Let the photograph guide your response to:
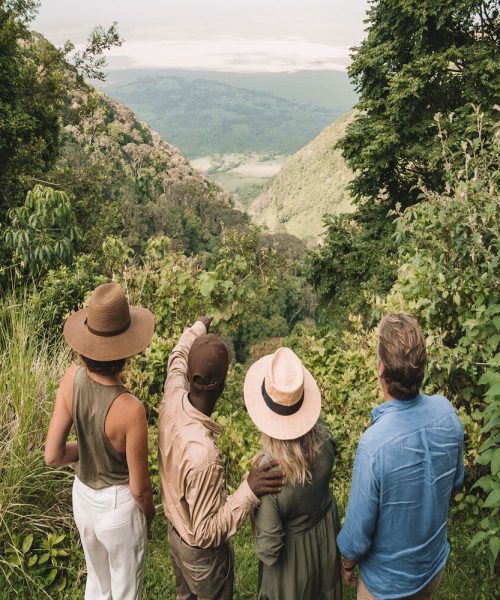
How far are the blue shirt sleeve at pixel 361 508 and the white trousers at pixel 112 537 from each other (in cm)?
92

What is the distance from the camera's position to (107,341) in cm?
209

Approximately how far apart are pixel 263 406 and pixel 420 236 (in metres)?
2.30

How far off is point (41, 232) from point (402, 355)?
6230 millimetres

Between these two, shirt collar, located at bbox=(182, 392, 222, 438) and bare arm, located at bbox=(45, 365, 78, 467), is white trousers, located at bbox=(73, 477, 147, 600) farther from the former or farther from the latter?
shirt collar, located at bbox=(182, 392, 222, 438)

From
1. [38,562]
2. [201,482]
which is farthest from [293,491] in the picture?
[38,562]

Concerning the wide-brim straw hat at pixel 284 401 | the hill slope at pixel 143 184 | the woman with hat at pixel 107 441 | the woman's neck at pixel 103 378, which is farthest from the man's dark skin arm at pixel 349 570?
the hill slope at pixel 143 184

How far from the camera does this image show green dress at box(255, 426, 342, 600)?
1.89 m

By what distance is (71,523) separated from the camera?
10.1 feet

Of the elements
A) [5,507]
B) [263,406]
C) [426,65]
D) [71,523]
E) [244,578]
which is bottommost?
[244,578]

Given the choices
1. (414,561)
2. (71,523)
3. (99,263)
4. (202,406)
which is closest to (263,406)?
(202,406)

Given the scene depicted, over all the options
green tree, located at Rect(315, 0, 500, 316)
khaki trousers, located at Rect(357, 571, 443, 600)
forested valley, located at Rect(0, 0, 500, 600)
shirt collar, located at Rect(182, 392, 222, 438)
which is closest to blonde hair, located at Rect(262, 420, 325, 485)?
shirt collar, located at Rect(182, 392, 222, 438)

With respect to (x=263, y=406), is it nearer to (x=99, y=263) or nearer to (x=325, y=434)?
(x=325, y=434)

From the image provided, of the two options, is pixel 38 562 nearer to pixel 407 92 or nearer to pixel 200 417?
pixel 200 417

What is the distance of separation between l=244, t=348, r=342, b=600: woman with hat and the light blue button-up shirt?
0.14 m
